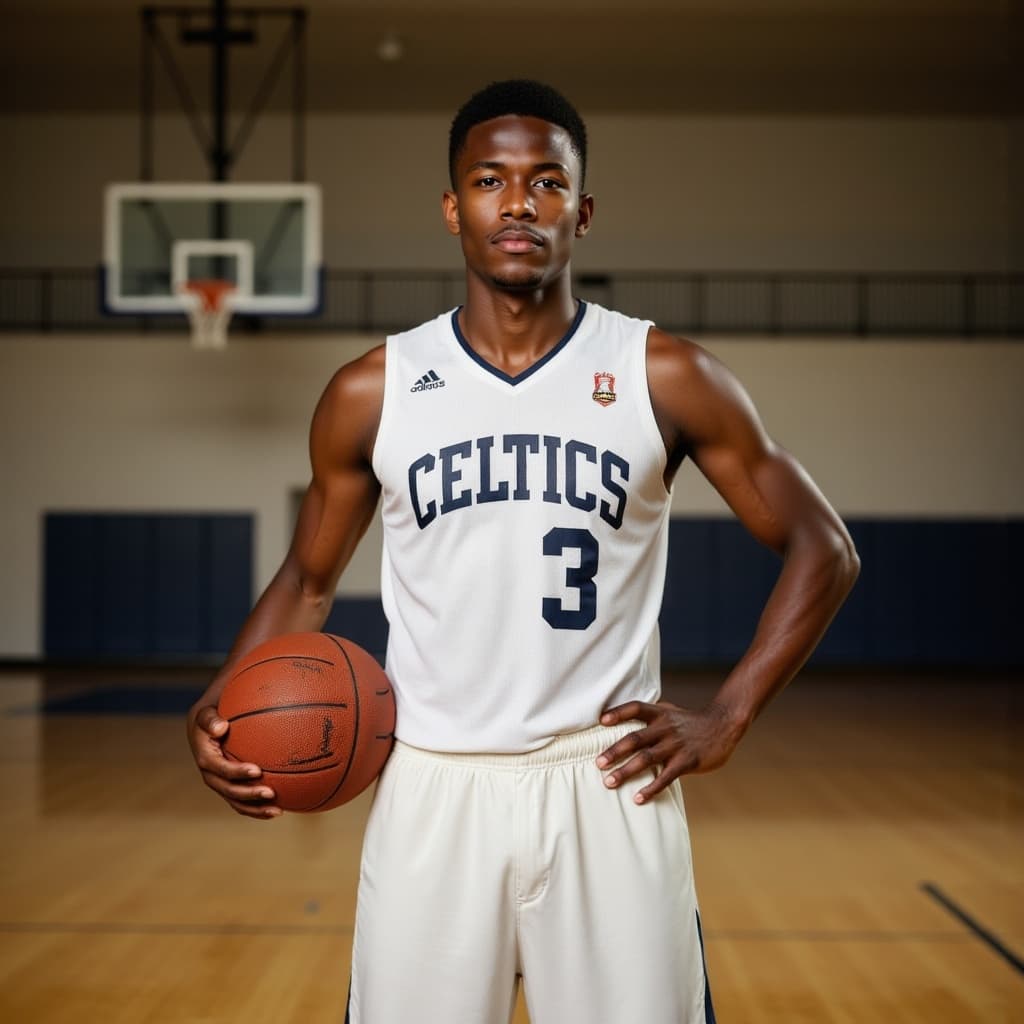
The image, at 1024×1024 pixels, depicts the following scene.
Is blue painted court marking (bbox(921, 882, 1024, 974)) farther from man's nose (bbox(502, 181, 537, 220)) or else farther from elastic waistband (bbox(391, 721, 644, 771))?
man's nose (bbox(502, 181, 537, 220))

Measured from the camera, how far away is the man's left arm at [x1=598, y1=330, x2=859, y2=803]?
4.79 feet

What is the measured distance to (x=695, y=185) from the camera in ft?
42.4

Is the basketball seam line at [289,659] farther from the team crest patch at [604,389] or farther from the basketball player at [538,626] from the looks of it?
the team crest patch at [604,389]

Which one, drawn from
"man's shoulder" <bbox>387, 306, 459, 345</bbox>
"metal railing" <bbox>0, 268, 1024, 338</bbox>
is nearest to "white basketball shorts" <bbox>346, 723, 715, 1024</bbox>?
"man's shoulder" <bbox>387, 306, 459, 345</bbox>

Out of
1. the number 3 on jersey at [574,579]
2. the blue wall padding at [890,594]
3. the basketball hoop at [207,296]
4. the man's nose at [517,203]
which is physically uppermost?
the basketball hoop at [207,296]

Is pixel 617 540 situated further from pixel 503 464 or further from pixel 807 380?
pixel 807 380

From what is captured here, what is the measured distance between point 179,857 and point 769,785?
2.84 meters

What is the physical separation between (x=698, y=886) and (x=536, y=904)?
2823mm

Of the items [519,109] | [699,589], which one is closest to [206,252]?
[699,589]

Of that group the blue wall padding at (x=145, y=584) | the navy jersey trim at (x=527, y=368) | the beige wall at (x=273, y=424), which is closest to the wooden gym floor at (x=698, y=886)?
the navy jersey trim at (x=527, y=368)

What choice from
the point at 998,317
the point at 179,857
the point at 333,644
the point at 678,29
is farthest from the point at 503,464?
the point at 998,317

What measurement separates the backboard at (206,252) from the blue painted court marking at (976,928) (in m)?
5.80

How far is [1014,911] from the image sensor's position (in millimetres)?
3828

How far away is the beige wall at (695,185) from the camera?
1271 centimetres
